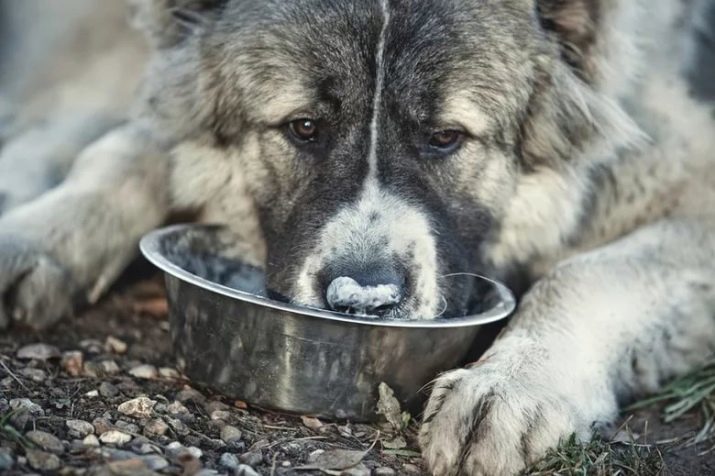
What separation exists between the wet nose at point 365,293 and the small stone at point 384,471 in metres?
0.34

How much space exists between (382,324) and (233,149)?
1.01 metres

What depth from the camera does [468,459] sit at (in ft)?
6.57

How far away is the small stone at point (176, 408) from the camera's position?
2199mm

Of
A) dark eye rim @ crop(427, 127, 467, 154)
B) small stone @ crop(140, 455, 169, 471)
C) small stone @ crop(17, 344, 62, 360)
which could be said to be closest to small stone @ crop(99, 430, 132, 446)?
small stone @ crop(140, 455, 169, 471)

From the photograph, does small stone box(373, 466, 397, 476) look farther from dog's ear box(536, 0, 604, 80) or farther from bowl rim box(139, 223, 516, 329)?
dog's ear box(536, 0, 604, 80)

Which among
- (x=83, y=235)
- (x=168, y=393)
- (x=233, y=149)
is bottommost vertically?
(x=168, y=393)

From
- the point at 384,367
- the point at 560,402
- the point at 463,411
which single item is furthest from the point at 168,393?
the point at 560,402

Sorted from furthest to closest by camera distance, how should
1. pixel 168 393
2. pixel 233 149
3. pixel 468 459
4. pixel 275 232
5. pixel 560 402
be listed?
pixel 233 149 → pixel 275 232 → pixel 168 393 → pixel 560 402 → pixel 468 459

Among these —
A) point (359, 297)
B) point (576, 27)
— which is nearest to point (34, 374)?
point (359, 297)

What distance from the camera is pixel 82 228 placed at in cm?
280

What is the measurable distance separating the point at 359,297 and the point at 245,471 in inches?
17.9

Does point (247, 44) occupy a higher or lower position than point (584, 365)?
higher

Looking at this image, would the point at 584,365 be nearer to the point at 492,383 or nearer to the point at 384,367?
the point at 492,383

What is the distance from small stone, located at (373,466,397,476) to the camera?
2.05 meters
